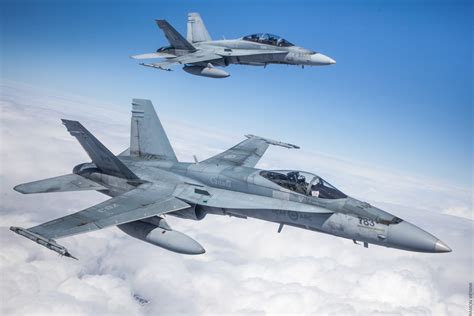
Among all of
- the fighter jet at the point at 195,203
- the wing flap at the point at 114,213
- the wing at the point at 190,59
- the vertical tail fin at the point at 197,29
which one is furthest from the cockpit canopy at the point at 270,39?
the wing flap at the point at 114,213

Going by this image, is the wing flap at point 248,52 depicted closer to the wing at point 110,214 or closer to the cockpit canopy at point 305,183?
the wing at point 110,214

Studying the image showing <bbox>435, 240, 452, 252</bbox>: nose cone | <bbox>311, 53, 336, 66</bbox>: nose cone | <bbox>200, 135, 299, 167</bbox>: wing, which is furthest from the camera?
<bbox>311, 53, 336, 66</bbox>: nose cone

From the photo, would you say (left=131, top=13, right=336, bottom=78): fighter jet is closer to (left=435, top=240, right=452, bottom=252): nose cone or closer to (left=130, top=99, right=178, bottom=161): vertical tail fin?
(left=130, top=99, right=178, bottom=161): vertical tail fin

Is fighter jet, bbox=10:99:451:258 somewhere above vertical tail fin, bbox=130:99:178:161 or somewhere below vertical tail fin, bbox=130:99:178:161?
below

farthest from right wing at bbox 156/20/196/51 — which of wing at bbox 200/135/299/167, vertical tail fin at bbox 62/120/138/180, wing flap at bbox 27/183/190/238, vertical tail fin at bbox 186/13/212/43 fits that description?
wing flap at bbox 27/183/190/238

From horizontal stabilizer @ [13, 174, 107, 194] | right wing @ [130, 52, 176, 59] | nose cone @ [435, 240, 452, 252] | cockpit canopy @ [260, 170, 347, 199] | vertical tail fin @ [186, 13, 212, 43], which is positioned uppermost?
vertical tail fin @ [186, 13, 212, 43]

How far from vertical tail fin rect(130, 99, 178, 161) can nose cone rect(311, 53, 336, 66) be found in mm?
9628

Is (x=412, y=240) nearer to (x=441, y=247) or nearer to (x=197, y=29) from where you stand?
(x=441, y=247)

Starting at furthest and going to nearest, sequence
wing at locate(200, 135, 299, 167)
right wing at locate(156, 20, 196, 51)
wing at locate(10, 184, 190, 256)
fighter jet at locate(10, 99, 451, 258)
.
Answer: right wing at locate(156, 20, 196, 51), wing at locate(200, 135, 299, 167), fighter jet at locate(10, 99, 451, 258), wing at locate(10, 184, 190, 256)

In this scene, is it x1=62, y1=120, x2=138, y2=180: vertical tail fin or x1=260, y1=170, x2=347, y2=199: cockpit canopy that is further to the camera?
x1=62, y1=120, x2=138, y2=180: vertical tail fin

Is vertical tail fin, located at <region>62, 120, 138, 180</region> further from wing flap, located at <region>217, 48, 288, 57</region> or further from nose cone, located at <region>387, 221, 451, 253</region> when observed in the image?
wing flap, located at <region>217, 48, 288, 57</region>

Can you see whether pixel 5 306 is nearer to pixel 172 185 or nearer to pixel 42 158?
pixel 42 158

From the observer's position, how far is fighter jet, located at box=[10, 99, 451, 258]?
30.2 feet

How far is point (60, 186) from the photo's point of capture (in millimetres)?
13766
